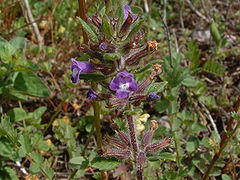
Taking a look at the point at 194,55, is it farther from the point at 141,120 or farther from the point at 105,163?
the point at 105,163

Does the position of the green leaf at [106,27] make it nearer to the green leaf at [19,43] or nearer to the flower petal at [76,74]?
the flower petal at [76,74]

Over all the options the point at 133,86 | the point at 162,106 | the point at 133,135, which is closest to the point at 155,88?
the point at 133,86

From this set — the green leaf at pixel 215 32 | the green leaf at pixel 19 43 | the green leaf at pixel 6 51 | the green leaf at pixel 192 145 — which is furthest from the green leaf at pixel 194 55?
the green leaf at pixel 6 51

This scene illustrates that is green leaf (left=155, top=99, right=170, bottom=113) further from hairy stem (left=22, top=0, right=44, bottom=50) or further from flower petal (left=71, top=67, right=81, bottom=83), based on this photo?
hairy stem (left=22, top=0, right=44, bottom=50)

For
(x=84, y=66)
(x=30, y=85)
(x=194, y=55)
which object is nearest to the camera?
(x=84, y=66)

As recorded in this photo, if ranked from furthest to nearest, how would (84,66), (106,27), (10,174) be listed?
(10,174) < (84,66) < (106,27)

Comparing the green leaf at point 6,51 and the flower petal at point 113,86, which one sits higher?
the green leaf at point 6,51

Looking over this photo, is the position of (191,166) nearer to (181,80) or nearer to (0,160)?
(181,80)
